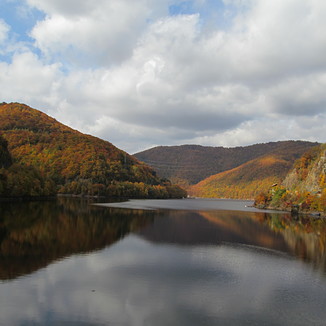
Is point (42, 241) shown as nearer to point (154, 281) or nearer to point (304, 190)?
point (154, 281)

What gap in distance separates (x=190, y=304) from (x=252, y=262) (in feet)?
42.9

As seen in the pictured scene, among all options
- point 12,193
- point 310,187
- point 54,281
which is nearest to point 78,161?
point 12,193

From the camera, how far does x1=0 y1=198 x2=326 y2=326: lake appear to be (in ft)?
52.5

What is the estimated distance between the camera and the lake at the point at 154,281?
52.5ft

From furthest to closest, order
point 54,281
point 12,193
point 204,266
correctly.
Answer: point 12,193 → point 204,266 → point 54,281

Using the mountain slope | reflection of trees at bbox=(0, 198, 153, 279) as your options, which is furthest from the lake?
Result: the mountain slope

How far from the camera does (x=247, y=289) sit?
20.8 meters

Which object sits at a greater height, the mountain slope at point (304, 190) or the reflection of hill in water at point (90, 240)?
the mountain slope at point (304, 190)

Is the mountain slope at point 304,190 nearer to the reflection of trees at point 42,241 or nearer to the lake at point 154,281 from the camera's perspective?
the lake at point 154,281

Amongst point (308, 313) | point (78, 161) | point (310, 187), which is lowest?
point (308, 313)

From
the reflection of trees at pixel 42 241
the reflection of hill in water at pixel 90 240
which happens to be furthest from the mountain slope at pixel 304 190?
the reflection of trees at pixel 42 241

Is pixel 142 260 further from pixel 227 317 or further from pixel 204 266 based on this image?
pixel 227 317

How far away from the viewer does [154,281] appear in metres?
21.7

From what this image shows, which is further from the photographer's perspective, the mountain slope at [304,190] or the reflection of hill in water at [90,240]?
the mountain slope at [304,190]
